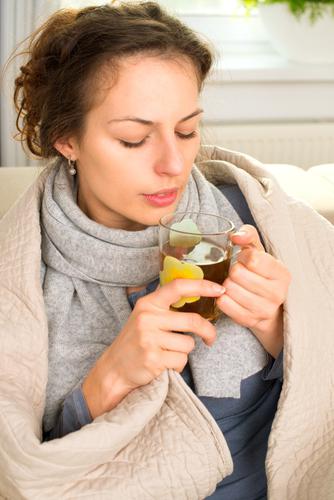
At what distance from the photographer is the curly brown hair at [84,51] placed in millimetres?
1313

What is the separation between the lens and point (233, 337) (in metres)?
1.32

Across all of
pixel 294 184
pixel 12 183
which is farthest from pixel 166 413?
pixel 294 184

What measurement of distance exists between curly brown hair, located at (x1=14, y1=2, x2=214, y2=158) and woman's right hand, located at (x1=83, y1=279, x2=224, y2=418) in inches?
15.9

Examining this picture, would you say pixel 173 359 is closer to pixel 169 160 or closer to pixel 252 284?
pixel 252 284

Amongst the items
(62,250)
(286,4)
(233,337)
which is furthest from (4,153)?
(233,337)

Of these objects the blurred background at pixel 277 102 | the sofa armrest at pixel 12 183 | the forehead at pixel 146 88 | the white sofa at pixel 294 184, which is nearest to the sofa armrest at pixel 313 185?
the white sofa at pixel 294 184

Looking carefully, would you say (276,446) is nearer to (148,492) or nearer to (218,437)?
(218,437)

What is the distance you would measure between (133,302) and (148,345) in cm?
26

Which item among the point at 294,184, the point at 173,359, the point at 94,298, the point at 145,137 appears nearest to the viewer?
the point at 173,359

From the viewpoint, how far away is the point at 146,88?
4.14 feet

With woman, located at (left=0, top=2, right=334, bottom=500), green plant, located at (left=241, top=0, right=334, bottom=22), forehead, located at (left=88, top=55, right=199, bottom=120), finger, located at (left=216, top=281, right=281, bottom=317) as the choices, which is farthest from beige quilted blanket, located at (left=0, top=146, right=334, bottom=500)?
green plant, located at (left=241, top=0, right=334, bottom=22)

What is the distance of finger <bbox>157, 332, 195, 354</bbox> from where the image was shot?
114 cm

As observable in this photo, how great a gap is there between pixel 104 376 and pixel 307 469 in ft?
1.36

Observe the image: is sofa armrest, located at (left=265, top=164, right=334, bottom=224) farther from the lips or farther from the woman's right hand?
the woman's right hand
